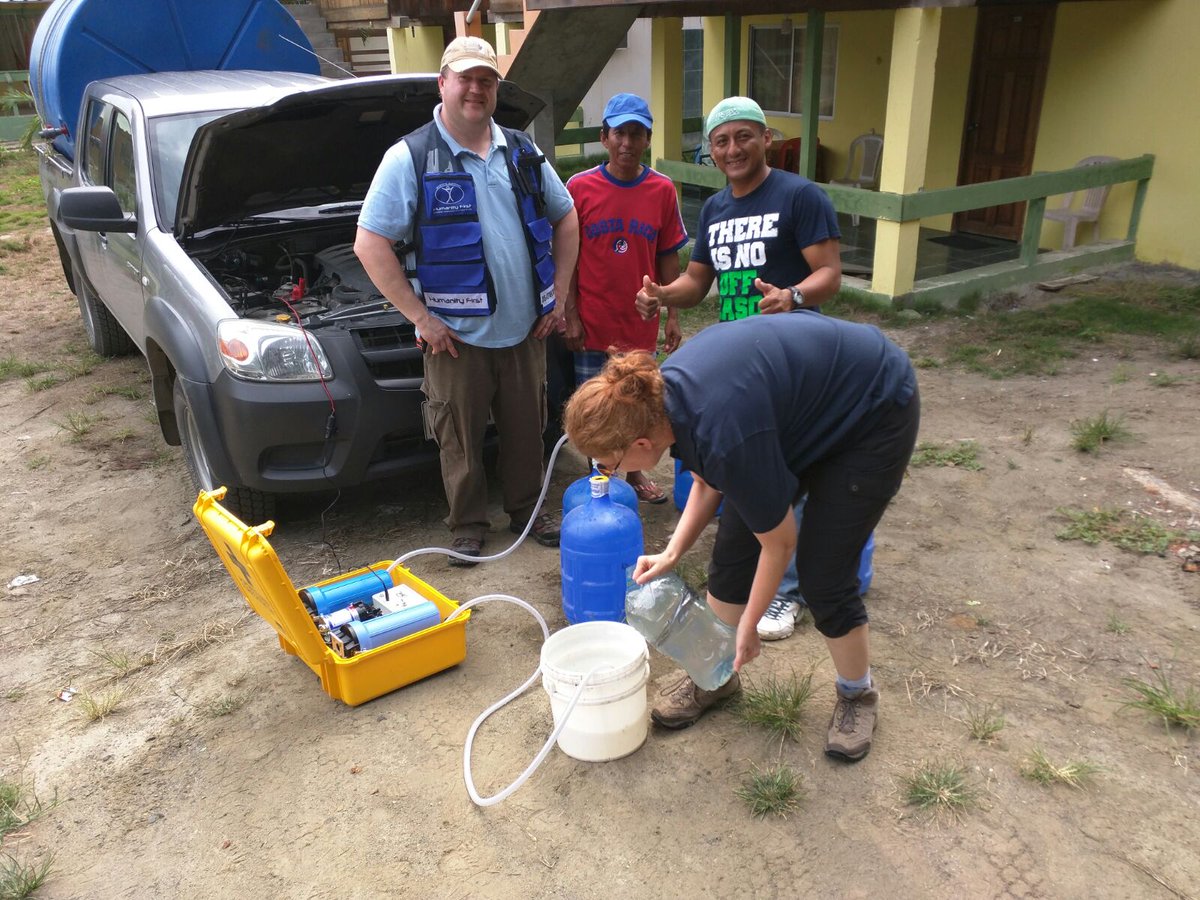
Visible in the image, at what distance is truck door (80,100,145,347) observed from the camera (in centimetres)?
449

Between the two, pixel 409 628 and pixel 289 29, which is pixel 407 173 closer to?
pixel 409 628

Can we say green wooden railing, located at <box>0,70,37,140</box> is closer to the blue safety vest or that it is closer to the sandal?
the blue safety vest

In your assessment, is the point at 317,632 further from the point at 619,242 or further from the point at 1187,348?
the point at 1187,348

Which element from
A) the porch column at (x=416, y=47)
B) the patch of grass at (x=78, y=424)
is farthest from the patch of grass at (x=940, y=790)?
the porch column at (x=416, y=47)

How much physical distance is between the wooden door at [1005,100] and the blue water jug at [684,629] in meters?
7.45

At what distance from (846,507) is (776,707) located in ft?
2.69

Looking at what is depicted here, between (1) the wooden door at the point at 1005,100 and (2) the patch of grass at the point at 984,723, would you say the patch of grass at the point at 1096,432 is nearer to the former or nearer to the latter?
(2) the patch of grass at the point at 984,723

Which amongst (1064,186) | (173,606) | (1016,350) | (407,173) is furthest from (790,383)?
(1064,186)

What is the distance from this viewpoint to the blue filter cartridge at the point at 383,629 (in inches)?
116

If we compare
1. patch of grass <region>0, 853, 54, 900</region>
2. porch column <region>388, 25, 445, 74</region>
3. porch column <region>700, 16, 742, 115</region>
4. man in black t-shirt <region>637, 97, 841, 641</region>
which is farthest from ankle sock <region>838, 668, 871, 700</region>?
porch column <region>388, 25, 445, 74</region>

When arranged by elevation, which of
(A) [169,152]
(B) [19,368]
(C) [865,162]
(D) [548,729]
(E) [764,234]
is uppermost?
(A) [169,152]

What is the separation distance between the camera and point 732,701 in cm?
292

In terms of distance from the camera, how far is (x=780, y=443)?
2.15 m

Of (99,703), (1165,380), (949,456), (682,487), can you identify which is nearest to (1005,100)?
(1165,380)
